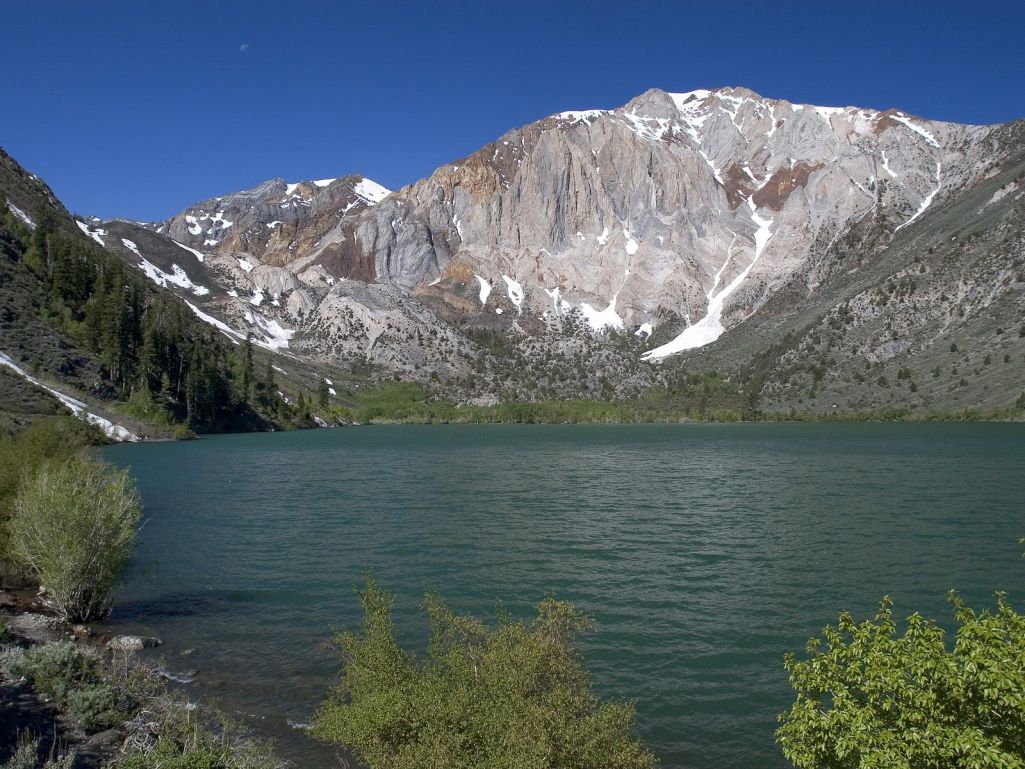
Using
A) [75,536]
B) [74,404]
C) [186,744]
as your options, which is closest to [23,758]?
[186,744]

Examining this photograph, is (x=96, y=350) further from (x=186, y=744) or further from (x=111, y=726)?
(x=186, y=744)

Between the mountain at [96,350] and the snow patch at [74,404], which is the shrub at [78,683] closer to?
the mountain at [96,350]

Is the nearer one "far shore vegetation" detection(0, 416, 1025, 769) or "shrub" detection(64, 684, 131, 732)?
"far shore vegetation" detection(0, 416, 1025, 769)

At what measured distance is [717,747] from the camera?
1539 centimetres

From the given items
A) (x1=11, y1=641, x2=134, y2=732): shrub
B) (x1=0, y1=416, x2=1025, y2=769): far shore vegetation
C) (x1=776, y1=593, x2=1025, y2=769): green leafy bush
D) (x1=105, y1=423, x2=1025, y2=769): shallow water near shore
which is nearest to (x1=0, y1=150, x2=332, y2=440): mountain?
(x1=105, y1=423, x2=1025, y2=769): shallow water near shore

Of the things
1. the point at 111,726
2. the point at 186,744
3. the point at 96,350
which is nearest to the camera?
the point at 186,744

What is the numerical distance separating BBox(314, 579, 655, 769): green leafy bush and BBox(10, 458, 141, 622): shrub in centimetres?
A: 1209

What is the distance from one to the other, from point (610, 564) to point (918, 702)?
82.2ft

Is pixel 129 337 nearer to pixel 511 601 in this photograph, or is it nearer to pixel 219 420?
pixel 219 420

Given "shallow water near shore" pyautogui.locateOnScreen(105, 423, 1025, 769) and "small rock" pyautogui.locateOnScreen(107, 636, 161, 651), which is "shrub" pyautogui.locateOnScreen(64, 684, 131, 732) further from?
"small rock" pyautogui.locateOnScreen(107, 636, 161, 651)

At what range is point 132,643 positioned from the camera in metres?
20.6

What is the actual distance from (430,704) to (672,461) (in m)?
76.3

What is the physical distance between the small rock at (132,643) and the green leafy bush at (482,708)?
1007cm

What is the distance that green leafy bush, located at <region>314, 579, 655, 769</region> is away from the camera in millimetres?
10336
